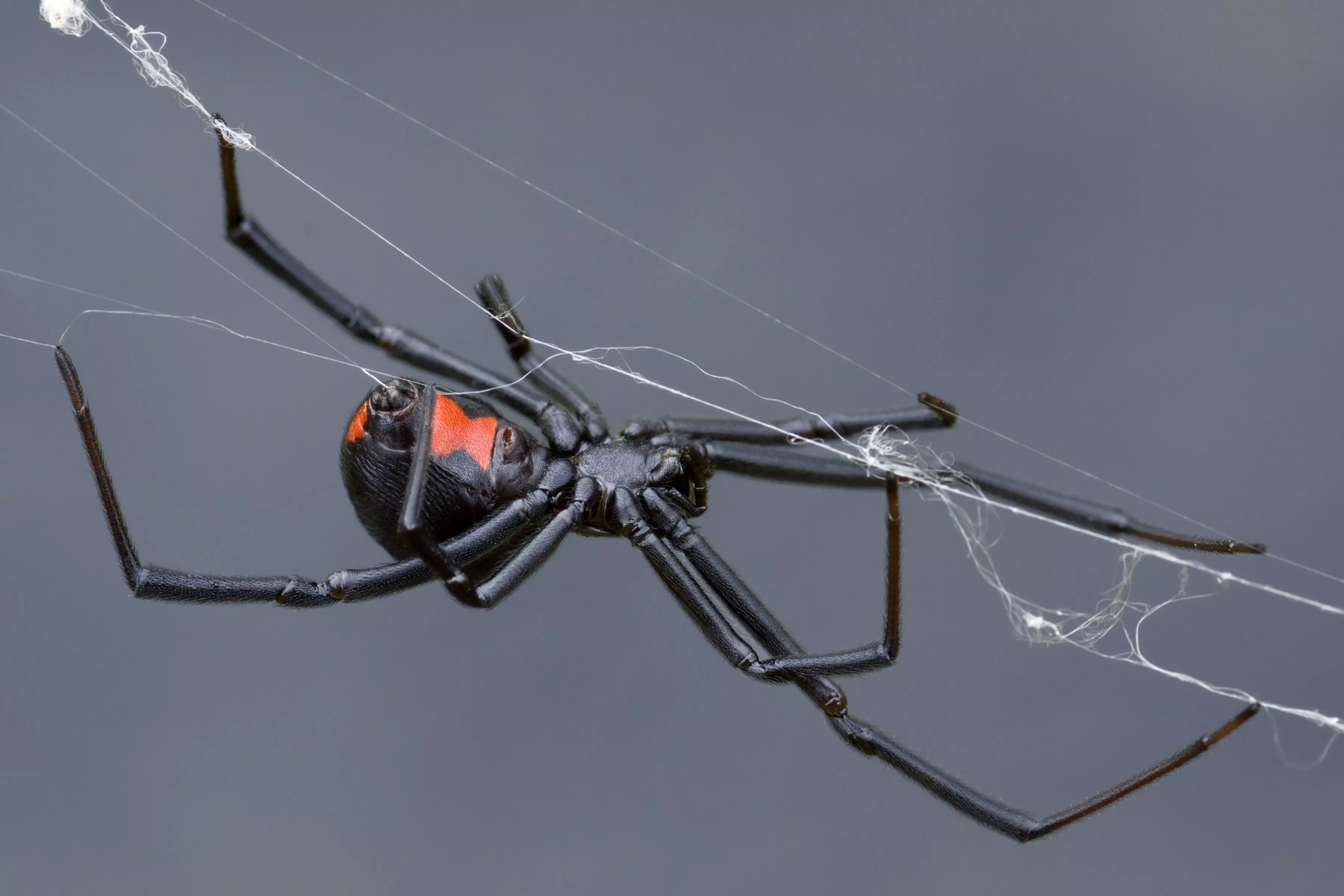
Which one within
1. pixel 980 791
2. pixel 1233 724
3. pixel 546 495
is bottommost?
pixel 980 791

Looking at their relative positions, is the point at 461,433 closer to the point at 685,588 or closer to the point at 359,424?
the point at 359,424

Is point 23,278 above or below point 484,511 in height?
above

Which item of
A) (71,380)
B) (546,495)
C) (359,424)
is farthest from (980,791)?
(71,380)

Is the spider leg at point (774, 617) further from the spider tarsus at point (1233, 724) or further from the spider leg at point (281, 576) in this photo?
the spider tarsus at point (1233, 724)

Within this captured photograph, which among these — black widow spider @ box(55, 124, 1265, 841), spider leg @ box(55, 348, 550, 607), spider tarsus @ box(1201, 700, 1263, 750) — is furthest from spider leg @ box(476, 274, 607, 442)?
spider tarsus @ box(1201, 700, 1263, 750)

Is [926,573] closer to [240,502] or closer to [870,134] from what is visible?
[870,134]

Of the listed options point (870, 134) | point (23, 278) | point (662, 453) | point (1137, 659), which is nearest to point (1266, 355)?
point (1137, 659)
